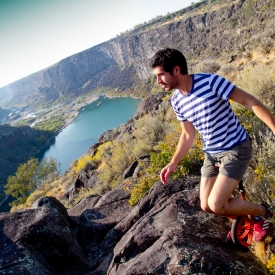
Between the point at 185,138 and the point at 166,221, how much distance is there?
107cm

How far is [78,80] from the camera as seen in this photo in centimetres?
16038

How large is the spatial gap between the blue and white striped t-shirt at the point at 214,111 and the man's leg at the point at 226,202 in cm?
31

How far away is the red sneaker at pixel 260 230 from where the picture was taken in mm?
2375

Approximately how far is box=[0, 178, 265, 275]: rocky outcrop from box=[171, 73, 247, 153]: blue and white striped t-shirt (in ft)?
3.27

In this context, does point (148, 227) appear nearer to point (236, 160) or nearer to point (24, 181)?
point (236, 160)

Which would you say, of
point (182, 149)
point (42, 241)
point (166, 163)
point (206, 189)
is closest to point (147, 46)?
point (166, 163)

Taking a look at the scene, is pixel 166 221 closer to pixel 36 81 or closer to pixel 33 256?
pixel 33 256

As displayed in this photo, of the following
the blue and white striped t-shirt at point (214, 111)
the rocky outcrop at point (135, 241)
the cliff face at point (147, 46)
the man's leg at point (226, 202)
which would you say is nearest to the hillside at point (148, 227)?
the rocky outcrop at point (135, 241)

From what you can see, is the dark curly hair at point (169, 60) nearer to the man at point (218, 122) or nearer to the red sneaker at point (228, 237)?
the man at point (218, 122)

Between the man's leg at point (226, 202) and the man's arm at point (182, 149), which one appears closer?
→ the man's leg at point (226, 202)

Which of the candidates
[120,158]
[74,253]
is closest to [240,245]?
[74,253]

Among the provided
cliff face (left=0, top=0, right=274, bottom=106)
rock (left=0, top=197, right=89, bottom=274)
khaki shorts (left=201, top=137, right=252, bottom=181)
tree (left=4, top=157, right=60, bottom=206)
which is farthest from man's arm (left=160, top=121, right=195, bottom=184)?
cliff face (left=0, top=0, right=274, bottom=106)

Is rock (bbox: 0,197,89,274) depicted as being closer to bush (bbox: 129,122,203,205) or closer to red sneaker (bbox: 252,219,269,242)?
bush (bbox: 129,122,203,205)

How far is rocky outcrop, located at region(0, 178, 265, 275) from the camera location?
2314 mm
